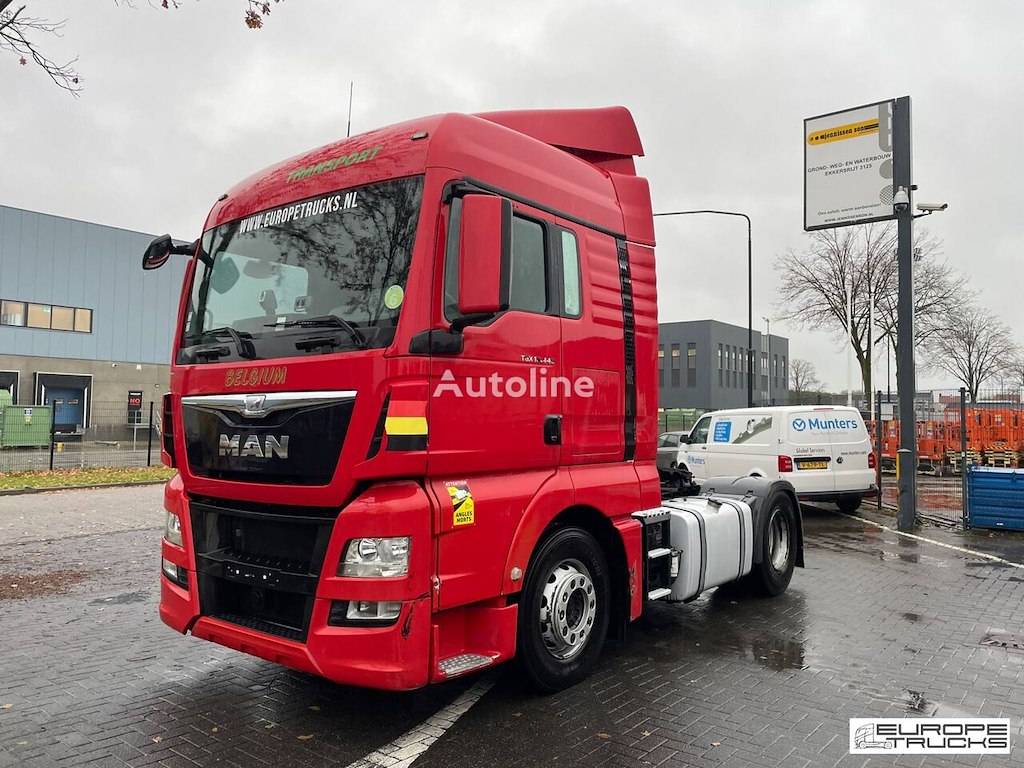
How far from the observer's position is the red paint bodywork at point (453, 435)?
365cm

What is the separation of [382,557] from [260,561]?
34.1 inches

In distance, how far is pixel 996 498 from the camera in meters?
11.4

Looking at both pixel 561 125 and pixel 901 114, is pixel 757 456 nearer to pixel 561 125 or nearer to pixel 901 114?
pixel 901 114

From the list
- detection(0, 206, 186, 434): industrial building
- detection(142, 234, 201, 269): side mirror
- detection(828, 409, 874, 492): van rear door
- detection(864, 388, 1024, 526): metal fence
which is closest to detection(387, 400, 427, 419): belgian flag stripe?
detection(142, 234, 201, 269): side mirror

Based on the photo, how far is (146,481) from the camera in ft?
59.7

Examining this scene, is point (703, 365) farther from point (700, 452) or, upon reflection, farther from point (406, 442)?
point (406, 442)

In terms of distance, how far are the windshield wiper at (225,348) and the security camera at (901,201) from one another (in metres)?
11.4

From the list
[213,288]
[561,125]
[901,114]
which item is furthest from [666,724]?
[901,114]

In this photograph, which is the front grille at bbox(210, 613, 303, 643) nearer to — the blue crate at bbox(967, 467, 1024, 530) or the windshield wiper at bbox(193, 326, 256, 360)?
the windshield wiper at bbox(193, 326, 256, 360)

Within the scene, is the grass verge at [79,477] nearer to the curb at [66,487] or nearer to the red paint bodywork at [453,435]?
the curb at [66,487]

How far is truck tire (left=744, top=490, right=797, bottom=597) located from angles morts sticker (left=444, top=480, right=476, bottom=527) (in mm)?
3928

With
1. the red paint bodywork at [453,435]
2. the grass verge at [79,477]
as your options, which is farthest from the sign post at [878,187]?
the grass verge at [79,477]

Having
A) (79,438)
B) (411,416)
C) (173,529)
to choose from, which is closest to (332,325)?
(411,416)

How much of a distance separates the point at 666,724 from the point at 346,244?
3.19 m
